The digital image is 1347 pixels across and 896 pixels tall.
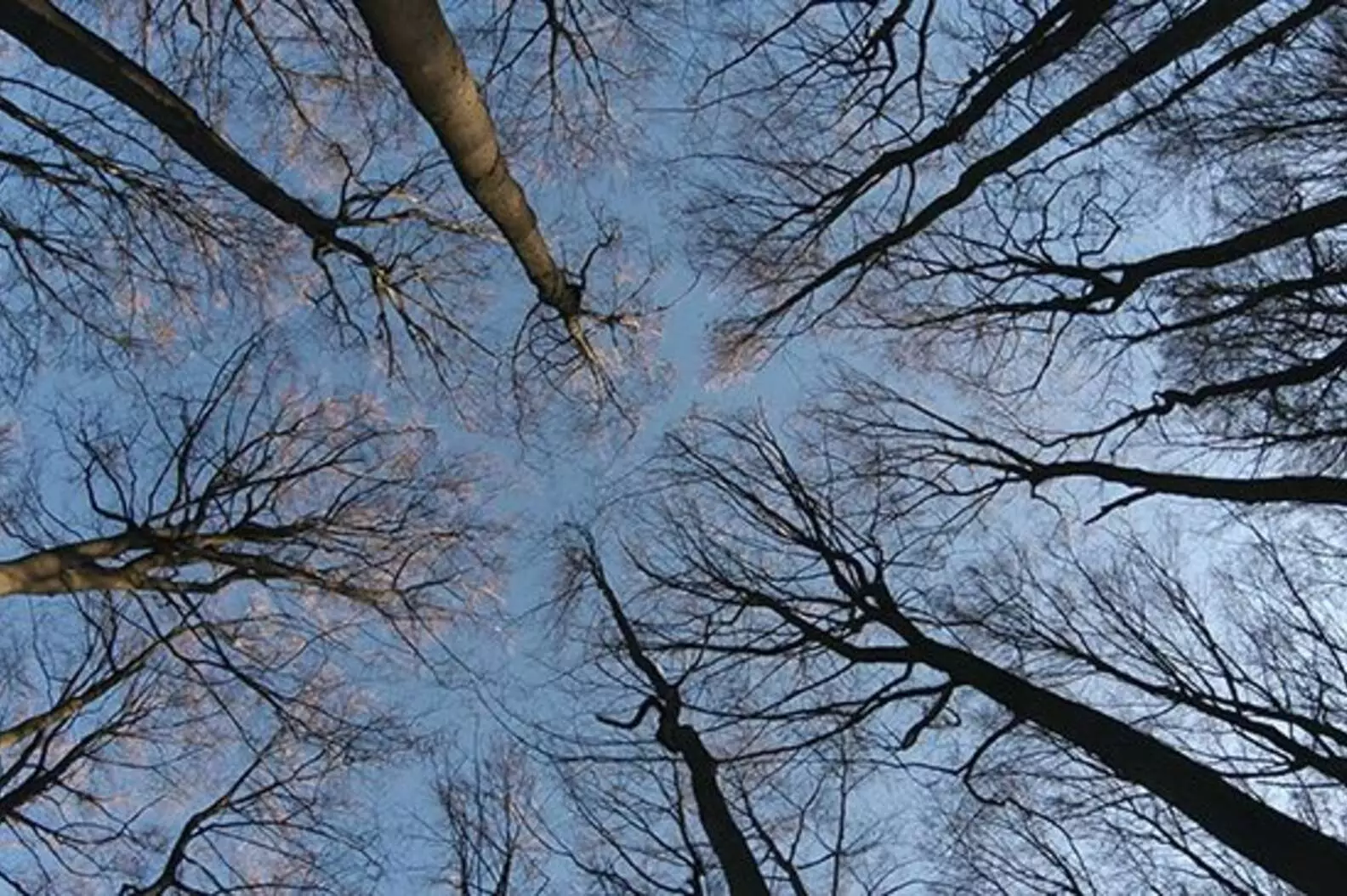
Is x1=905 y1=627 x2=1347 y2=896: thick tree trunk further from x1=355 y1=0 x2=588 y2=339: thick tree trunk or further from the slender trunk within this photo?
x1=355 y1=0 x2=588 y2=339: thick tree trunk

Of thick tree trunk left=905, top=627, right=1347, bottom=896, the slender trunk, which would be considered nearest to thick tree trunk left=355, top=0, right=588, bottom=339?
the slender trunk

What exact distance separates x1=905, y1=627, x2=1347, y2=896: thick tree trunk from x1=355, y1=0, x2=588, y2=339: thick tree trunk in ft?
12.1

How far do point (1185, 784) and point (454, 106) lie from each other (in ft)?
15.3

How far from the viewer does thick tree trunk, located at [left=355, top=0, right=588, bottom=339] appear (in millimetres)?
3965

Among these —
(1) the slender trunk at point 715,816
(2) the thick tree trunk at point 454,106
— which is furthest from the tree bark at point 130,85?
(1) the slender trunk at point 715,816

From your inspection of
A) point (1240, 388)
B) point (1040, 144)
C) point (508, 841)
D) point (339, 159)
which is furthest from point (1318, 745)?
point (339, 159)

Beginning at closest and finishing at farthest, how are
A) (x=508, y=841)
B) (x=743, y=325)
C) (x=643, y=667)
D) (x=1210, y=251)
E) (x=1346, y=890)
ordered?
(x=1346, y=890) < (x=1210, y=251) < (x=643, y=667) < (x=743, y=325) < (x=508, y=841)

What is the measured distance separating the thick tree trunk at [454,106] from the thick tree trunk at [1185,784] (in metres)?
3.69

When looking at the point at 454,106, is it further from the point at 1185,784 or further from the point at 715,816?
the point at 1185,784

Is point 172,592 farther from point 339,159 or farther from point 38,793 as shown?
point 339,159

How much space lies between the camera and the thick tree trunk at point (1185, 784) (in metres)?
3.91

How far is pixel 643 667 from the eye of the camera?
23.2 feet

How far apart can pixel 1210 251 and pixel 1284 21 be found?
153cm

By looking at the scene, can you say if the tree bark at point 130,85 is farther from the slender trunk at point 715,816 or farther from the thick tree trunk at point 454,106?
the slender trunk at point 715,816
